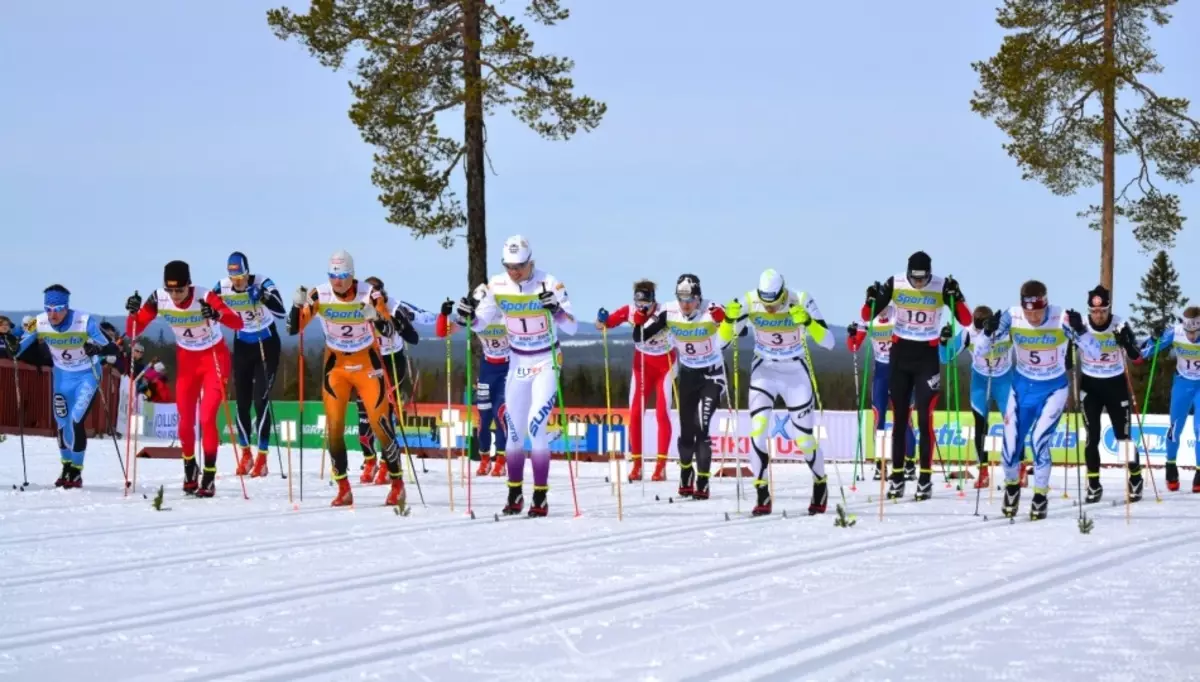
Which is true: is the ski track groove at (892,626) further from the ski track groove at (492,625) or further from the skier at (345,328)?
the skier at (345,328)

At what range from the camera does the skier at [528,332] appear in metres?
12.0

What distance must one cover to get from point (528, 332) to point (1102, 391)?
581 cm

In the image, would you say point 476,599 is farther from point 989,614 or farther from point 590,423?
point 590,423

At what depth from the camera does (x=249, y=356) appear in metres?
16.2

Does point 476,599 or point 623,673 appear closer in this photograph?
point 623,673

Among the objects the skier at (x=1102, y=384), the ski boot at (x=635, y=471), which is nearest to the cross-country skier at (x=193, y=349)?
the ski boot at (x=635, y=471)

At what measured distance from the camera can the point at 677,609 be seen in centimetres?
753

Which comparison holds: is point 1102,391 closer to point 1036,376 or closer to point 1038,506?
point 1038,506

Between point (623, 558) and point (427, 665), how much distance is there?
11.2ft

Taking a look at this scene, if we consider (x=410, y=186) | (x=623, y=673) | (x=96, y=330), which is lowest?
(x=623, y=673)

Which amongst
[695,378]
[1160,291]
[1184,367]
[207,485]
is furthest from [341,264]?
[1160,291]

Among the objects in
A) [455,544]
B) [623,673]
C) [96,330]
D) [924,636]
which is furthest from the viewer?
[96,330]

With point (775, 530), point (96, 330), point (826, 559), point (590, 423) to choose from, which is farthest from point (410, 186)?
point (826, 559)

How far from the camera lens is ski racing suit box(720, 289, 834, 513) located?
12.4m
